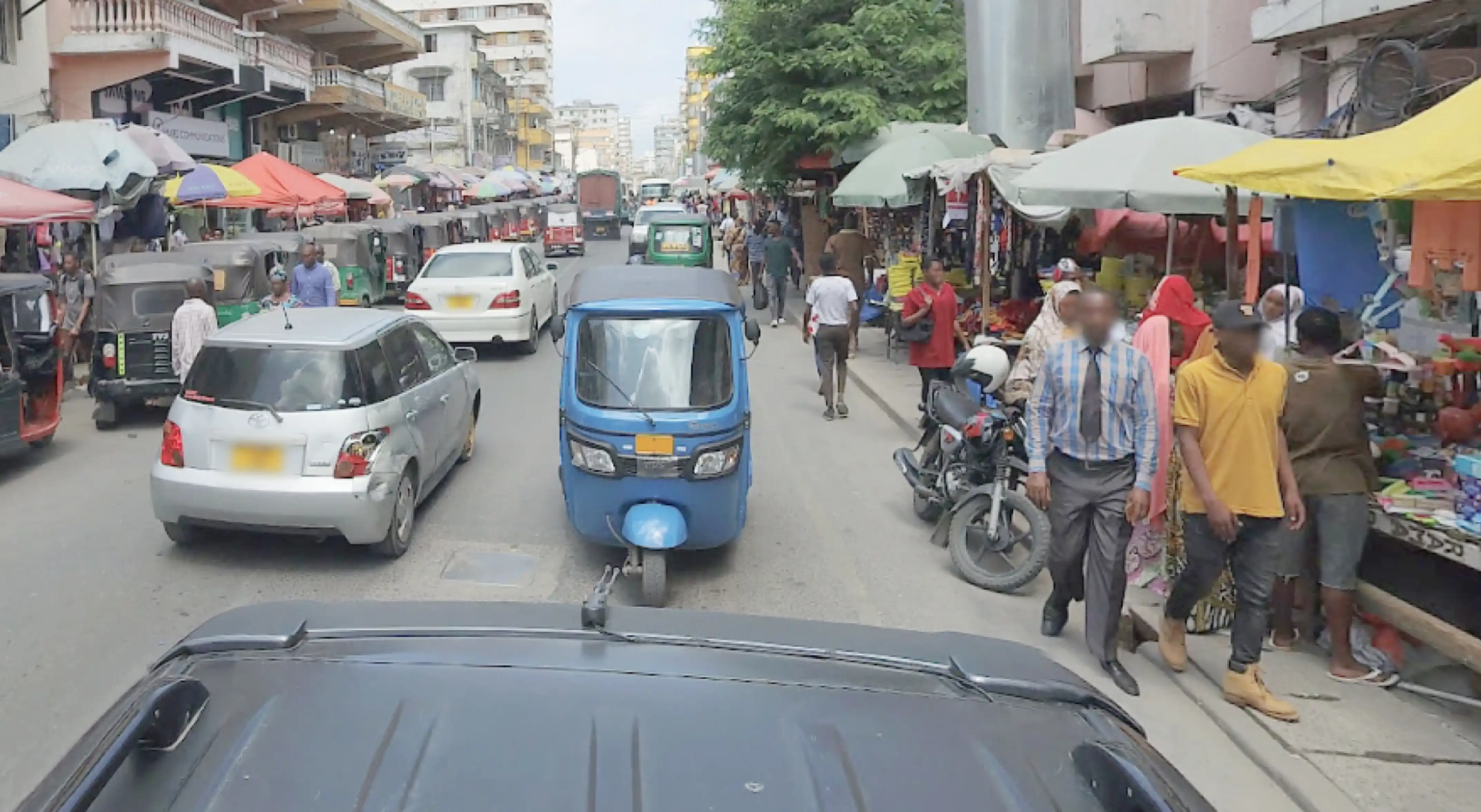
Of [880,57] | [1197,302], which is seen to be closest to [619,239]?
[880,57]

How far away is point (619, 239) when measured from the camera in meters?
A: 63.0

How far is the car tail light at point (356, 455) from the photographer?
7.88m

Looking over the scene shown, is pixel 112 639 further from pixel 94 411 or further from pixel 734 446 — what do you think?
pixel 94 411

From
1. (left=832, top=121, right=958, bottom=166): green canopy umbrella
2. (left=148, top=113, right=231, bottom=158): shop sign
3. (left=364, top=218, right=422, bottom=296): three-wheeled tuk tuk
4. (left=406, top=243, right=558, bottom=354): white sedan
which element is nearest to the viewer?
(left=406, top=243, right=558, bottom=354): white sedan

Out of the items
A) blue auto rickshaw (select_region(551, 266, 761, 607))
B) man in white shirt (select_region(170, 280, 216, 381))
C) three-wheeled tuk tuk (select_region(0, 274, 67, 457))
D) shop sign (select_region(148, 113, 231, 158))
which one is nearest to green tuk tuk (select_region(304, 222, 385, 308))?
shop sign (select_region(148, 113, 231, 158))

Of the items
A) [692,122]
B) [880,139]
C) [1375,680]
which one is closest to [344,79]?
[880,139]

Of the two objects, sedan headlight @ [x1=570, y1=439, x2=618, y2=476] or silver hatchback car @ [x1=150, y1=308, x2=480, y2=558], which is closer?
sedan headlight @ [x1=570, y1=439, x2=618, y2=476]

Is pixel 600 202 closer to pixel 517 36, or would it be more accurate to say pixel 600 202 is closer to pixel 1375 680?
pixel 1375 680

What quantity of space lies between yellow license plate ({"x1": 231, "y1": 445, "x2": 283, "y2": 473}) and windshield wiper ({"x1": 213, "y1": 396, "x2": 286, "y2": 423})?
196mm

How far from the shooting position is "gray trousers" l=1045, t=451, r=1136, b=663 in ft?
20.2

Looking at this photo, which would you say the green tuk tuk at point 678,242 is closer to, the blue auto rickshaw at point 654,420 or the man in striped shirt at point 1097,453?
the blue auto rickshaw at point 654,420

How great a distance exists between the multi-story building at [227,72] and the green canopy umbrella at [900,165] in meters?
14.0

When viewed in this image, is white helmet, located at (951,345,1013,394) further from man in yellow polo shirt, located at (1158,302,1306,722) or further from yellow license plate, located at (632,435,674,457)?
man in yellow polo shirt, located at (1158,302,1306,722)

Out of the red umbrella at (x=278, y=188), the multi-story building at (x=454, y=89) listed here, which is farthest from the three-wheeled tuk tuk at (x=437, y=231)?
the multi-story building at (x=454, y=89)
